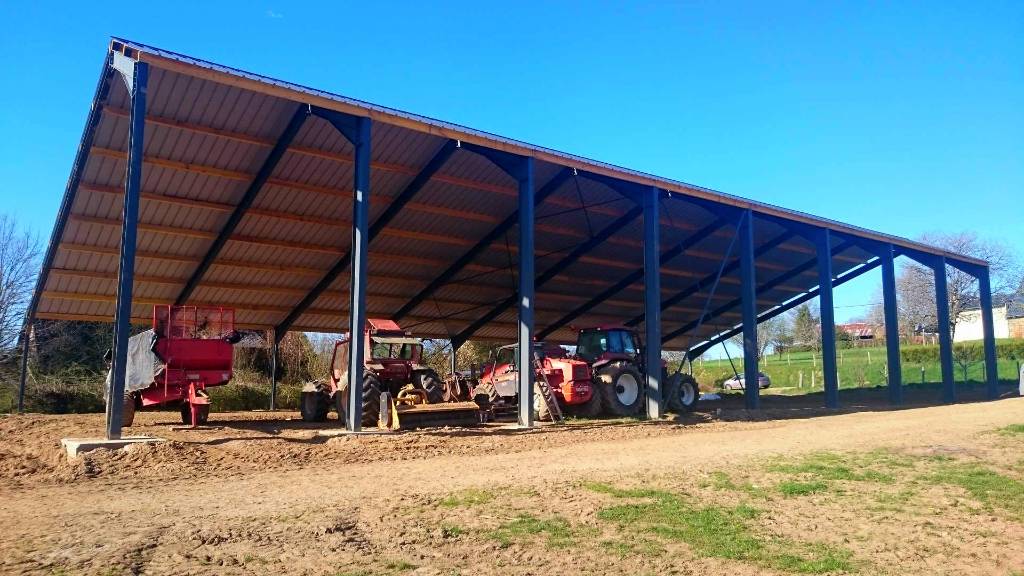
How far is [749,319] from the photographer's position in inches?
834

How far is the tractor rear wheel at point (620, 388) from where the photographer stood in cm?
1888

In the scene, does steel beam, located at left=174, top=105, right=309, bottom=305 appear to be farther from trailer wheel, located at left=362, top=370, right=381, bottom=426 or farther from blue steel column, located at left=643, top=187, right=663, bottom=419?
blue steel column, located at left=643, top=187, right=663, bottom=419

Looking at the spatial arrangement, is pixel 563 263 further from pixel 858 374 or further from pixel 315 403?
pixel 858 374

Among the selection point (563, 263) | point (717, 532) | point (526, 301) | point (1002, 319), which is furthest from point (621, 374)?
point (1002, 319)

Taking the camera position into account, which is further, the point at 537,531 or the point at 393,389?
the point at 393,389

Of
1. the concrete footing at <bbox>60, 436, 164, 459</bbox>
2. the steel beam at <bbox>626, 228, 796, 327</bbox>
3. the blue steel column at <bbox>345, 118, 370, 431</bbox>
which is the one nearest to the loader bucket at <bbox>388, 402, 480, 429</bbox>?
the blue steel column at <bbox>345, 118, 370, 431</bbox>

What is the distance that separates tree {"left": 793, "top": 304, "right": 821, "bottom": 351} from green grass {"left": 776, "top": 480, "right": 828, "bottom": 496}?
61089 millimetres

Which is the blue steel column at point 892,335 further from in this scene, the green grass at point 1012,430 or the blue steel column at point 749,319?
the green grass at point 1012,430

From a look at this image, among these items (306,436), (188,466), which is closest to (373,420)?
(306,436)

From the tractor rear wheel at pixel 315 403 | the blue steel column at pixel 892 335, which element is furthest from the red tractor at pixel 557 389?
the blue steel column at pixel 892 335

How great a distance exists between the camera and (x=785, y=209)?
22.7 meters

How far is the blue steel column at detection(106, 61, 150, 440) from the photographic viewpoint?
11742 millimetres

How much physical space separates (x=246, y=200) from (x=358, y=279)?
557 centimetres

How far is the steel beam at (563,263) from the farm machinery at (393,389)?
25.1 ft
